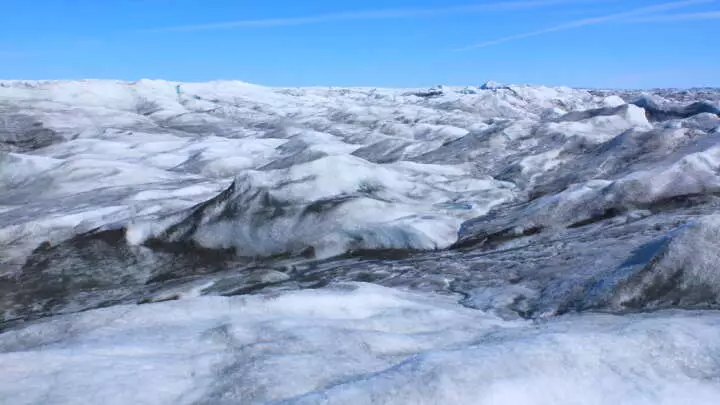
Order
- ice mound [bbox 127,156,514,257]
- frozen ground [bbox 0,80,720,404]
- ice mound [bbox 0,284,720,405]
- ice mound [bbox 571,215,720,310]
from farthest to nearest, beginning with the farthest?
ice mound [bbox 127,156,514,257], ice mound [bbox 571,215,720,310], frozen ground [bbox 0,80,720,404], ice mound [bbox 0,284,720,405]

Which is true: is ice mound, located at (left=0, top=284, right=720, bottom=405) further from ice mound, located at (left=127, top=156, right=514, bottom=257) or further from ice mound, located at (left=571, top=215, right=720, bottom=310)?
ice mound, located at (left=127, top=156, right=514, bottom=257)

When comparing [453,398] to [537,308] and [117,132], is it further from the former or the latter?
[117,132]

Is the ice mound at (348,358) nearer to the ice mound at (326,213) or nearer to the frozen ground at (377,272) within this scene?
the frozen ground at (377,272)

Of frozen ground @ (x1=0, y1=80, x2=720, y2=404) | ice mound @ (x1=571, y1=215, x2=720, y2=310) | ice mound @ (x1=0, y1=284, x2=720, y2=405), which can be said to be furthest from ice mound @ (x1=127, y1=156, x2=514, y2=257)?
ice mound @ (x1=0, y1=284, x2=720, y2=405)

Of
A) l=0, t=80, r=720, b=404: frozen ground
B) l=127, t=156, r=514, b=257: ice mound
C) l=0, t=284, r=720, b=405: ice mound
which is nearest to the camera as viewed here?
l=0, t=284, r=720, b=405: ice mound

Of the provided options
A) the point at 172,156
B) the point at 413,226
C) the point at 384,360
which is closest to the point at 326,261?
the point at 413,226

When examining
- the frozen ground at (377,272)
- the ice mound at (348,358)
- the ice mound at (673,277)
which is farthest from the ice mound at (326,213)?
the ice mound at (348,358)

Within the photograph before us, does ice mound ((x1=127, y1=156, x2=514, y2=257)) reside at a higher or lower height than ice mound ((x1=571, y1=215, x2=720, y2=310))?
lower
